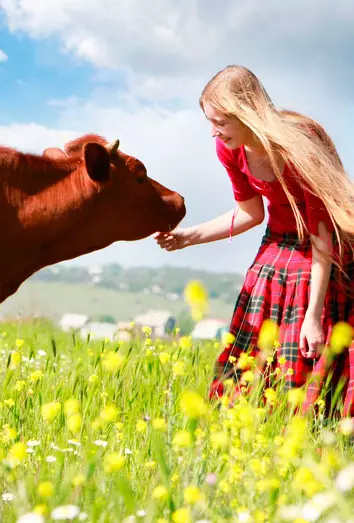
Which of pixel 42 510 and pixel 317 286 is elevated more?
pixel 317 286

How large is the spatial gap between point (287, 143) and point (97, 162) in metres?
1.07

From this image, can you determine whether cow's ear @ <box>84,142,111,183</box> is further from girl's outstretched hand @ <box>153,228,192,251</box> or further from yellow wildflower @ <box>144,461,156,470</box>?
yellow wildflower @ <box>144,461,156,470</box>

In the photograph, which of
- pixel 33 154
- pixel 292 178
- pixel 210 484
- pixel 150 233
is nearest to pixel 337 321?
pixel 292 178

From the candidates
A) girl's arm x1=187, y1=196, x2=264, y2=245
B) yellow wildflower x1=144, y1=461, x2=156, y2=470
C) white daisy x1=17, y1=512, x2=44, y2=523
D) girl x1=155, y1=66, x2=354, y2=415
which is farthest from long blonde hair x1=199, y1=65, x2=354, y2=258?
white daisy x1=17, y1=512, x2=44, y2=523

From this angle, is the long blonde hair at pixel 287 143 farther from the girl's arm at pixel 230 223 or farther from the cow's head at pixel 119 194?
the cow's head at pixel 119 194

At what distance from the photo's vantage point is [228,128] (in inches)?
147

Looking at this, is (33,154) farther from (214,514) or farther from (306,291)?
(214,514)

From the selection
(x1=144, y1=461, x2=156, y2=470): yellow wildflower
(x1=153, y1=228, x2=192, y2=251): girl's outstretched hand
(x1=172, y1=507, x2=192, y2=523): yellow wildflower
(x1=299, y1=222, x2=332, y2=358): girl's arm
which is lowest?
(x1=144, y1=461, x2=156, y2=470): yellow wildflower

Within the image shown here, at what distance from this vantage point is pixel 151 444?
2932 millimetres

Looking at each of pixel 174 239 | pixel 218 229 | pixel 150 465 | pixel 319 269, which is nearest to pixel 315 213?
pixel 319 269

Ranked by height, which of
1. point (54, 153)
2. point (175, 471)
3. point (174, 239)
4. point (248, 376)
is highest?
point (54, 153)

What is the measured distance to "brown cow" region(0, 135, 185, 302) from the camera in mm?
4043

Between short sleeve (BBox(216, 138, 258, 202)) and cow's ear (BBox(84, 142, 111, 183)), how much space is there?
62 cm

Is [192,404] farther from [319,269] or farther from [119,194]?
[119,194]
